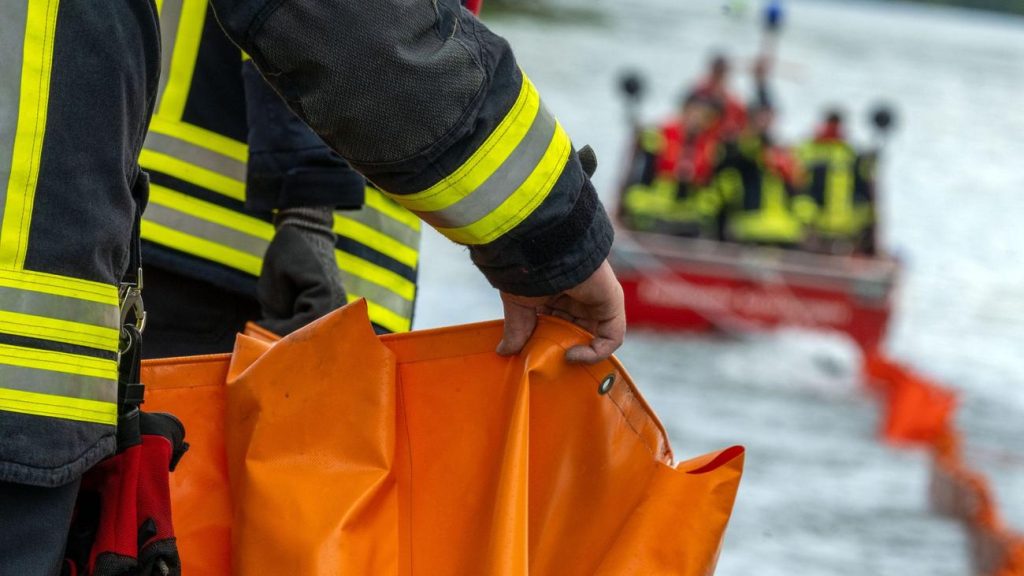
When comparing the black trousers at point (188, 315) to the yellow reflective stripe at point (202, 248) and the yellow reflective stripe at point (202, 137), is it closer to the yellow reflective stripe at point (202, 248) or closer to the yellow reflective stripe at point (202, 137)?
the yellow reflective stripe at point (202, 248)

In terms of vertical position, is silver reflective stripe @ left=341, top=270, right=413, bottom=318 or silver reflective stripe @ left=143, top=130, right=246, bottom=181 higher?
silver reflective stripe @ left=143, top=130, right=246, bottom=181

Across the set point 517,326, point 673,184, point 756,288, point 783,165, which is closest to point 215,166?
point 517,326

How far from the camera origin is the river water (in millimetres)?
7891

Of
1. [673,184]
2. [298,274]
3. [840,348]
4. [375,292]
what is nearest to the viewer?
[298,274]

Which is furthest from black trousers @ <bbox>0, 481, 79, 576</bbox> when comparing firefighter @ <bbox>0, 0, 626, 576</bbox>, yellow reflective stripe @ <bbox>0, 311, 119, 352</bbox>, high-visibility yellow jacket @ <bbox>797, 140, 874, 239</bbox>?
high-visibility yellow jacket @ <bbox>797, 140, 874, 239</bbox>

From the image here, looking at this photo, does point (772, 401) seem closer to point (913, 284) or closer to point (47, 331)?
point (913, 284)

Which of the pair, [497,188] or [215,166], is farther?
[215,166]

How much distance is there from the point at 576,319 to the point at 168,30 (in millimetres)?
708

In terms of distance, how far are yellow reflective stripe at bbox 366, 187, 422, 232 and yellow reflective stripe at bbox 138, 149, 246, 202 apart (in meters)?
0.20

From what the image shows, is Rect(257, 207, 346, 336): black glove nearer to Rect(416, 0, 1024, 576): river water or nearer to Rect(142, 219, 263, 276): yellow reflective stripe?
Rect(142, 219, 263, 276): yellow reflective stripe

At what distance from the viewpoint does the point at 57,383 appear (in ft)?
4.29

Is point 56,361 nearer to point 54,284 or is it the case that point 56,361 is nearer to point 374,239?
point 54,284

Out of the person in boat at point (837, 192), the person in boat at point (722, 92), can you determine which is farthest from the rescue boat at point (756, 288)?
the person in boat at point (722, 92)

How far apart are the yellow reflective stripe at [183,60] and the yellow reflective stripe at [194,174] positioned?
0.20 ft
